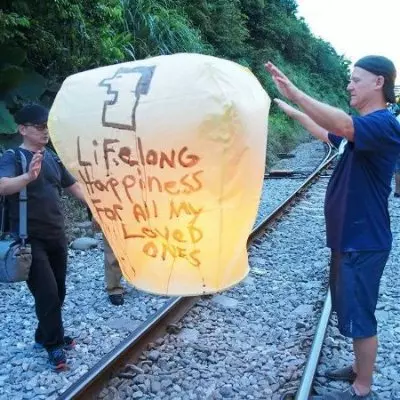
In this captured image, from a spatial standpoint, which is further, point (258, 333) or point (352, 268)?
point (258, 333)

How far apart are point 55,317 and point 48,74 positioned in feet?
20.1

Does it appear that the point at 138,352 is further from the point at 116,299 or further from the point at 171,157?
the point at 171,157

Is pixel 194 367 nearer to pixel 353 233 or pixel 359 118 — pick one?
pixel 353 233

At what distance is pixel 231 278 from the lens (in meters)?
1.86

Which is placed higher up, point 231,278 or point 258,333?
point 231,278

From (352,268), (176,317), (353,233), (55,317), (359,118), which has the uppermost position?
(359,118)

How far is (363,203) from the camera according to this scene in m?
2.80

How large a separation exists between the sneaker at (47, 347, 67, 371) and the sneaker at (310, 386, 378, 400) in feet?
5.40

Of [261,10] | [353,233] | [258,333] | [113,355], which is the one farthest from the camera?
[261,10]

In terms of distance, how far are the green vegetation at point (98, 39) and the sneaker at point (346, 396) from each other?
18.2 feet

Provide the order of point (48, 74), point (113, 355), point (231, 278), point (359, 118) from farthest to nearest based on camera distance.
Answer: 1. point (48, 74)
2. point (113, 355)
3. point (359, 118)
4. point (231, 278)

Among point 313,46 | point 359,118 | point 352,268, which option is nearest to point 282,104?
point 359,118

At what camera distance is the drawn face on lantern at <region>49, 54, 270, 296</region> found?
155cm

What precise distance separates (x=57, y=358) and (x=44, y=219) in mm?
946
